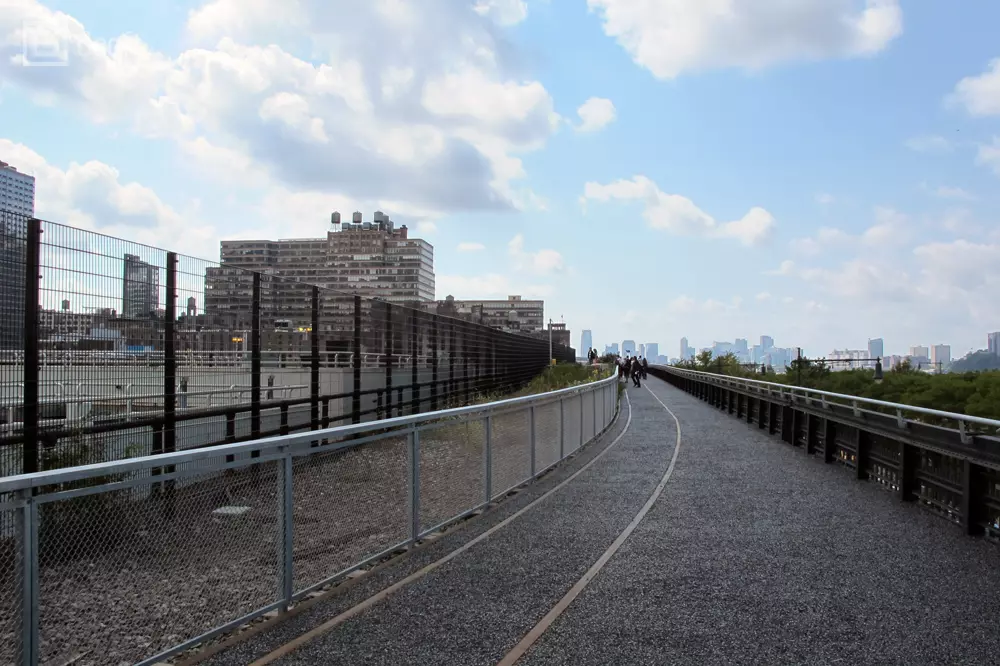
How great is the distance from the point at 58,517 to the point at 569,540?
5049 mm

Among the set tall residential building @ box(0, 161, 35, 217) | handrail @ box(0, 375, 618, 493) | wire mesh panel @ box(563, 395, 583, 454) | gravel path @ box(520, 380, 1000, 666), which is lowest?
gravel path @ box(520, 380, 1000, 666)

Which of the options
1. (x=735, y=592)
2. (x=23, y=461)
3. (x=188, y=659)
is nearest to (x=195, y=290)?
(x=23, y=461)

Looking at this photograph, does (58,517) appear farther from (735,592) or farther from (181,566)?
(735,592)

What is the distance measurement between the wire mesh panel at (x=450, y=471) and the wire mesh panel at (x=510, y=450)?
0.40 meters

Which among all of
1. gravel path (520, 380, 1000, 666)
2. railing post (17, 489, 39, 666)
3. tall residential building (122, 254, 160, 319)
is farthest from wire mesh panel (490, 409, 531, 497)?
railing post (17, 489, 39, 666)

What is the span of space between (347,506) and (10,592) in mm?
3007

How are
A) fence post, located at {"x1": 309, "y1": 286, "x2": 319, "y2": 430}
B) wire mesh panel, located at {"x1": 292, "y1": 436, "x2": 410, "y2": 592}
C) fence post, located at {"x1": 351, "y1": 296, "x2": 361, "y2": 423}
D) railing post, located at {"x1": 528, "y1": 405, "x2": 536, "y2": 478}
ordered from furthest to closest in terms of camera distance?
1. fence post, located at {"x1": 351, "y1": 296, "x2": 361, "y2": 423}
2. fence post, located at {"x1": 309, "y1": 286, "x2": 319, "y2": 430}
3. railing post, located at {"x1": 528, "y1": 405, "x2": 536, "y2": 478}
4. wire mesh panel, located at {"x1": 292, "y1": 436, "x2": 410, "y2": 592}

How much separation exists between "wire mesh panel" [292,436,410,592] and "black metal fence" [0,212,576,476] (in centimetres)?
292

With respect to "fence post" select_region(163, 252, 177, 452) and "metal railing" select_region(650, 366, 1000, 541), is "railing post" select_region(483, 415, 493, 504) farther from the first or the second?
"metal railing" select_region(650, 366, 1000, 541)

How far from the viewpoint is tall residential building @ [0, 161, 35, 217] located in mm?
8457

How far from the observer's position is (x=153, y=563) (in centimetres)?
496

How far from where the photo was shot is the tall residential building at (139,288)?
8.79 m

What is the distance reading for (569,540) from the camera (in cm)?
816

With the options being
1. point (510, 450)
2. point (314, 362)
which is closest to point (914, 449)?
point (510, 450)
